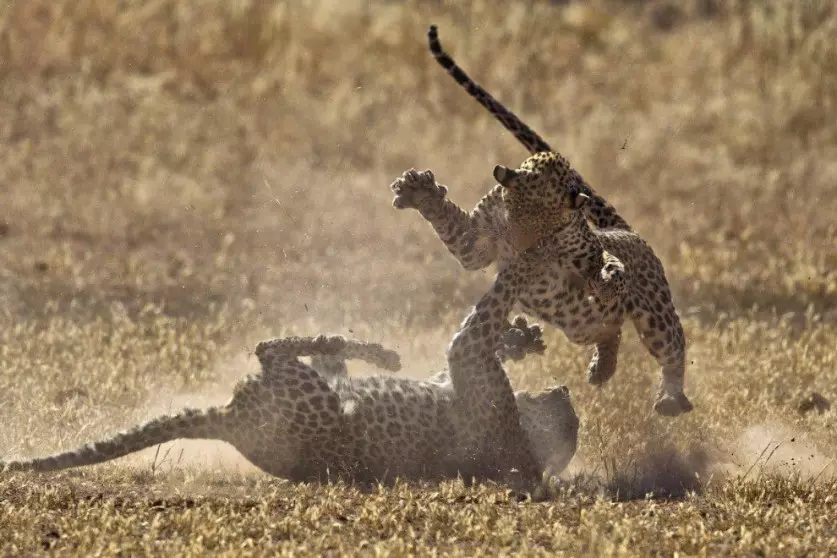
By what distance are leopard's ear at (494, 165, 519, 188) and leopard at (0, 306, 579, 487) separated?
0.66m

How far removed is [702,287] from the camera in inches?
461

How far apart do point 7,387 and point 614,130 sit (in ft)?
28.8

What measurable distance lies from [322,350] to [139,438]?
1017 millimetres

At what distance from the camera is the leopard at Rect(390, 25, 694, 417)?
7.36 meters

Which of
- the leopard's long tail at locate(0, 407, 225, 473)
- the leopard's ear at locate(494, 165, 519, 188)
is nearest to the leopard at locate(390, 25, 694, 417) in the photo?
the leopard's ear at locate(494, 165, 519, 188)

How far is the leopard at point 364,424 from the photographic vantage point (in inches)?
283

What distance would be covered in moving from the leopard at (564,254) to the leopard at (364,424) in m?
0.37

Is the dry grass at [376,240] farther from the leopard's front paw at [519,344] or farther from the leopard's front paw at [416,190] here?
the leopard's front paw at [416,190]

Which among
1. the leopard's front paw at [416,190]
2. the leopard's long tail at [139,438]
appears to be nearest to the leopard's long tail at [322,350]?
the leopard's long tail at [139,438]

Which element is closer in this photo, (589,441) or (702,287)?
(589,441)

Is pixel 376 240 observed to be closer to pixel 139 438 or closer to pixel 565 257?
pixel 565 257

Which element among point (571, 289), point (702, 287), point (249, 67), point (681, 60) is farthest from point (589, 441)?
point (681, 60)

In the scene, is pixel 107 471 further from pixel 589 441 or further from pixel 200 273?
pixel 200 273

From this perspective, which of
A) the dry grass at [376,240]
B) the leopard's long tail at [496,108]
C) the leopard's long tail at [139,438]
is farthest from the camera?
the leopard's long tail at [496,108]
